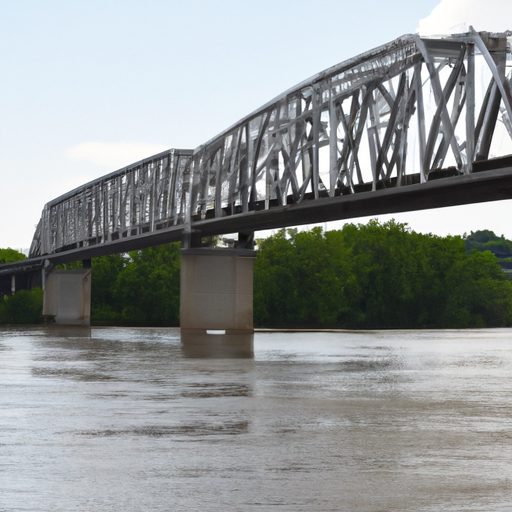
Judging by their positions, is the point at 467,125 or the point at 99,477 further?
the point at 467,125

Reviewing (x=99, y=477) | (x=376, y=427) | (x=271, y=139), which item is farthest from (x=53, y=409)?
(x=271, y=139)

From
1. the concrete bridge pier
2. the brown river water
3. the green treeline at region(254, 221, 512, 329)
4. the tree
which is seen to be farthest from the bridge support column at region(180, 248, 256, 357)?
the tree

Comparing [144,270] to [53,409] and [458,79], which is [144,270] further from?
[53,409]

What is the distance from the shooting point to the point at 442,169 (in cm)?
3622

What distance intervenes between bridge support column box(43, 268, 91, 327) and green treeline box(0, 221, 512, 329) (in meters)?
29.6

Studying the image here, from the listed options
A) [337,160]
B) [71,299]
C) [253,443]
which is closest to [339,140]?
[337,160]

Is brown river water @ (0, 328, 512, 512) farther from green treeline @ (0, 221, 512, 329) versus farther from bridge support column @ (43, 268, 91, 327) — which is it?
green treeline @ (0, 221, 512, 329)

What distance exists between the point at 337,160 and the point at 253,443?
3432 centimetres

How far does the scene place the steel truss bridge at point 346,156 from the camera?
34438 millimetres

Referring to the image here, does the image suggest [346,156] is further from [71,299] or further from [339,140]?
[71,299]

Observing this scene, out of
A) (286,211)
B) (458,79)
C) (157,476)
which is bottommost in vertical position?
(157,476)

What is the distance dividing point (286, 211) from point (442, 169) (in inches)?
523

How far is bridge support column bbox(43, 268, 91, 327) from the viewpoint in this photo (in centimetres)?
9612

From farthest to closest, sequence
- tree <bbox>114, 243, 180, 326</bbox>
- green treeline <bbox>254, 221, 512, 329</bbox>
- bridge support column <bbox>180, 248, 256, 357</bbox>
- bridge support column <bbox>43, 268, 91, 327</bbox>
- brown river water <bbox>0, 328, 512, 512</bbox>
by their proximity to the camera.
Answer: tree <bbox>114, 243, 180, 326</bbox>
green treeline <bbox>254, 221, 512, 329</bbox>
bridge support column <bbox>43, 268, 91, 327</bbox>
bridge support column <bbox>180, 248, 256, 357</bbox>
brown river water <bbox>0, 328, 512, 512</bbox>
